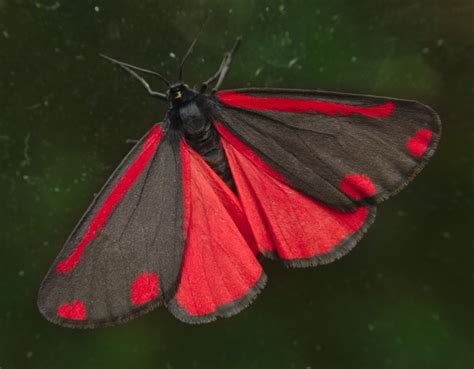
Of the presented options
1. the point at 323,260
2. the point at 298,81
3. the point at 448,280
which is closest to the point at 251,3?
the point at 298,81

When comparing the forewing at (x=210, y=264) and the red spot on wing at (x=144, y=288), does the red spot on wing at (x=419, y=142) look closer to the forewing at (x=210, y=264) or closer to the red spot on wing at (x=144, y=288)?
the forewing at (x=210, y=264)

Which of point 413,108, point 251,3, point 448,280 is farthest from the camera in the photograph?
point 448,280

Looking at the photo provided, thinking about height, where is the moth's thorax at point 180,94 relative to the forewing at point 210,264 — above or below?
above

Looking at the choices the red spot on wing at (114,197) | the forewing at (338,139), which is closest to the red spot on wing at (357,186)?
the forewing at (338,139)

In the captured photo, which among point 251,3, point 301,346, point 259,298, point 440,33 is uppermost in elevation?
point 251,3

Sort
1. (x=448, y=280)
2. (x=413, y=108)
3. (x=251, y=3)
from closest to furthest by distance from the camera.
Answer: (x=413, y=108), (x=251, y=3), (x=448, y=280)

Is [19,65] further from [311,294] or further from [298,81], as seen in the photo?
[311,294]
